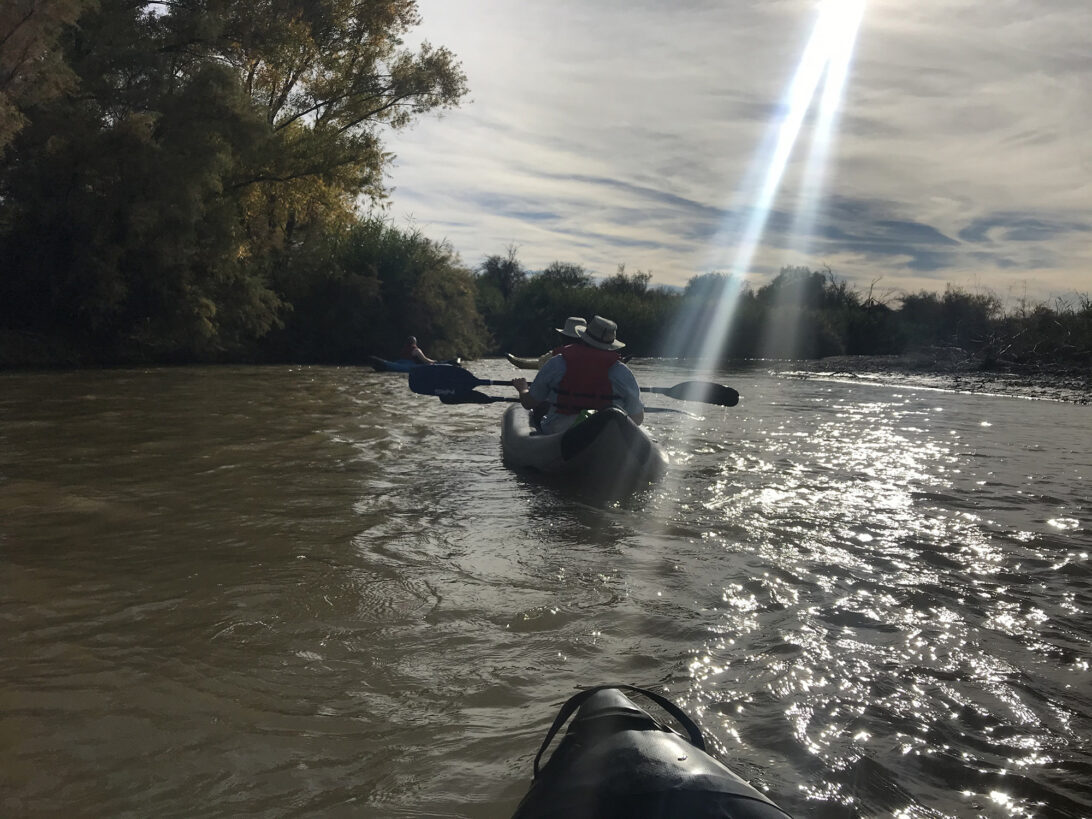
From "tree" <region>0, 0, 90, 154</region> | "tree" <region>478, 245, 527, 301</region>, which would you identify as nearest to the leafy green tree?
"tree" <region>478, 245, 527, 301</region>

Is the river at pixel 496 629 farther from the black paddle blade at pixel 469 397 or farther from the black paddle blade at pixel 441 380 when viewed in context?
the black paddle blade at pixel 441 380

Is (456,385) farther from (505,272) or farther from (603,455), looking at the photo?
(505,272)

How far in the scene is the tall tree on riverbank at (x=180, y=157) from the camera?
17609 millimetres

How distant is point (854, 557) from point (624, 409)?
2.83m

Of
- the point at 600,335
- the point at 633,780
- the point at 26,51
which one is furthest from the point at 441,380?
the point at 26,51

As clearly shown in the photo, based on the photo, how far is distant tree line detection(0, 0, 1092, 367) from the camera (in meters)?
17.5

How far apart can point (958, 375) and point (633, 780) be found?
64.2ft

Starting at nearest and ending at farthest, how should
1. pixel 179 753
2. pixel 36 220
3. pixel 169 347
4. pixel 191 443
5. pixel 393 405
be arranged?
1. pixel 179 753
2. pixel 191 443
3. pixel 393 405
4. pixel 36 220
5. pixel 169 347

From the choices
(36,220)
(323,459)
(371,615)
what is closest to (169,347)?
(36,220)

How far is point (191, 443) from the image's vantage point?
823cm

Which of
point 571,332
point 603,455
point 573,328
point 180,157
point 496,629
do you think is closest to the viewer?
point 496,629

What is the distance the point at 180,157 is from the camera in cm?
1791

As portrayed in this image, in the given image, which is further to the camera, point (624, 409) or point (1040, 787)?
point (624, 409)

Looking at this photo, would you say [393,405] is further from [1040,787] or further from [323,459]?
[1040,787]
